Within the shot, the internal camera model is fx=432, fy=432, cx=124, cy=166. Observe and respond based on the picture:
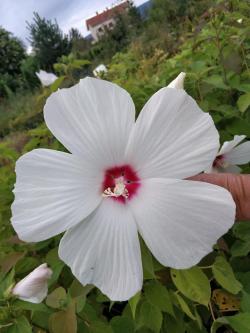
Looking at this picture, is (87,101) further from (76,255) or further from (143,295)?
(143,295)

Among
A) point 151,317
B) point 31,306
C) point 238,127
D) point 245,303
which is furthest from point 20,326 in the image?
point 238,127

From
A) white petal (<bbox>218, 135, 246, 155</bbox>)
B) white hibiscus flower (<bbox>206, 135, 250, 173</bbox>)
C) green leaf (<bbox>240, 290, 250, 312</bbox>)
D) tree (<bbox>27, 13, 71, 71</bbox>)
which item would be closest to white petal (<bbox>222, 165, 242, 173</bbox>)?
white hibiscus flower (<bbox>206, 135, 250, 173</bbox>)

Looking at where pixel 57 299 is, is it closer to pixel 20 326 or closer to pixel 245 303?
pixel 20 326

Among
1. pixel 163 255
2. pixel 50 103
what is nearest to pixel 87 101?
pixel 50 103

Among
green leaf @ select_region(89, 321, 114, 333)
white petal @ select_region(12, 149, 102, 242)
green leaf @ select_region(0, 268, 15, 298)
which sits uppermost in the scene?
white petal @ select_region(12, 149, 102, 242)

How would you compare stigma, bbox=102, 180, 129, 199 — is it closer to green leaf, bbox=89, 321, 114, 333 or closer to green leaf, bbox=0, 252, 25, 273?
green leaf, bbox=89, 321, 114, 333
